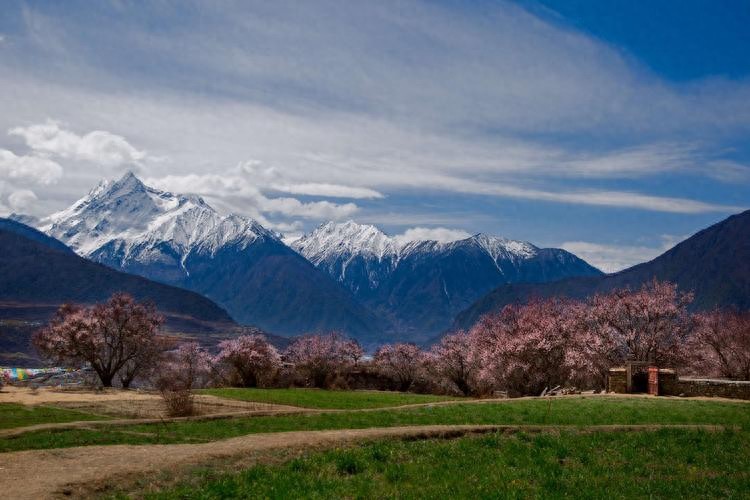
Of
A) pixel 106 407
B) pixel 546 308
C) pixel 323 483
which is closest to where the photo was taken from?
pixel 323 483

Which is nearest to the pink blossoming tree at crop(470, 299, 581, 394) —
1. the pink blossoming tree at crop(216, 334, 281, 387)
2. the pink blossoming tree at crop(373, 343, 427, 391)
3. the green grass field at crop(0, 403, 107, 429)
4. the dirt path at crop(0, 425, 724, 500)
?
the pink blossoming tree at crop(373, 343, 427, 391)

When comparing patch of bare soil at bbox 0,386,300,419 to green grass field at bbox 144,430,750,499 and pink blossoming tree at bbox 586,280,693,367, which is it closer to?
green grass field at bbox 144,430,750,499

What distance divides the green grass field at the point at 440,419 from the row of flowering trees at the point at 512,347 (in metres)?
19.3

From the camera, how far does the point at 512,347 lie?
167ft

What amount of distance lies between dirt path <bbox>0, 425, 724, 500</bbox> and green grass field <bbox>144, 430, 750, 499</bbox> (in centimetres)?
115

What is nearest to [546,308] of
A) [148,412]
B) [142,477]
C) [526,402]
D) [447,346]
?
[447,346]

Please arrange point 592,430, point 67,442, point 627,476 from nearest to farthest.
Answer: point 627,476 → point 67,442 → point 592,430

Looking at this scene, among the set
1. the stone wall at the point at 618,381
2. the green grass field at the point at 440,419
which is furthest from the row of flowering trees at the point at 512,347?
the green grass field at the point at 440,419

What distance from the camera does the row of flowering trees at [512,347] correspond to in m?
50.3

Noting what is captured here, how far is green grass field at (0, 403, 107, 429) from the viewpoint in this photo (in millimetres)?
24694

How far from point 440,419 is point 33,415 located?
16558mm

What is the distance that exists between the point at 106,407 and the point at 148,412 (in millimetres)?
3103

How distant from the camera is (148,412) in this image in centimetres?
2866

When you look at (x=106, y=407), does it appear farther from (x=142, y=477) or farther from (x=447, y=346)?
(x=447, y=346)
